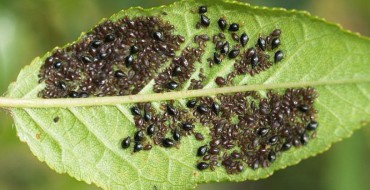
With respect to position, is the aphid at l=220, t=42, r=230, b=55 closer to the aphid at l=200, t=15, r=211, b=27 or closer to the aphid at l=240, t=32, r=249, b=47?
the aphid at l=240, t=32, r=249, b=47

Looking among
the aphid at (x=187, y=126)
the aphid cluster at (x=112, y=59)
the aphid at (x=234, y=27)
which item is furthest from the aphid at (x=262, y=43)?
the aphid at (x=187, y=126)

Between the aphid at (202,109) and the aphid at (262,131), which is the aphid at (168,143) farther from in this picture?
the aphid at (262,131)

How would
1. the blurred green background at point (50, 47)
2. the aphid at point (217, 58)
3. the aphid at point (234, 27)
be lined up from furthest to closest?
the blurred green background at point (50, 47), the aphid at point (217, 58), the aphid at point (234, 27)

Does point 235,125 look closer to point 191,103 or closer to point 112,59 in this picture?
point 191,103

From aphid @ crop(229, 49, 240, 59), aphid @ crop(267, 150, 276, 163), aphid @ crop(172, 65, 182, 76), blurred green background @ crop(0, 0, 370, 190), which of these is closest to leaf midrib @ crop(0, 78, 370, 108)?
aphid @ crop(172, 65, 182, 76)

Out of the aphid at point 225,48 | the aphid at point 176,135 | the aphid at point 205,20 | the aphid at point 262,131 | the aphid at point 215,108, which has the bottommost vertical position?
the aphid at point 262,131

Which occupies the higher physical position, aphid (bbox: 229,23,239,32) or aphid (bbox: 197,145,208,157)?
aphid (bbox: 229,23,239,32)

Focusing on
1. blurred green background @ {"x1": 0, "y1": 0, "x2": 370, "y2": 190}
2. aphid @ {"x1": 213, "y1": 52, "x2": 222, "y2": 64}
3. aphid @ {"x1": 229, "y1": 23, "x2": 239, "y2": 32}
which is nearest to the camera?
aphid @ {"x1": 229, "y1": 23, "x2": 239, "y2": 32}

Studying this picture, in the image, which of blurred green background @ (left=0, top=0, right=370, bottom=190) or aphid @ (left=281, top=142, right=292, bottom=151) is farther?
blurred green background @ (left=0, top=0, right=370, bottom=190)
